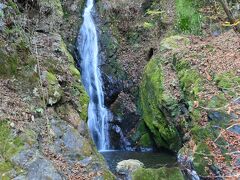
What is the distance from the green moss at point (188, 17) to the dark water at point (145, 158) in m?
6.22

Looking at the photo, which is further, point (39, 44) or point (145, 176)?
point (39, 44)

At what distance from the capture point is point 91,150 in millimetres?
7941

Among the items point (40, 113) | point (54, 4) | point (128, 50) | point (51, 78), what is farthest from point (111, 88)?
point (40, 113)

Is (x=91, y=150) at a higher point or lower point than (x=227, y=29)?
lower

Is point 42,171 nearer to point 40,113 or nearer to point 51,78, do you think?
point 40,113

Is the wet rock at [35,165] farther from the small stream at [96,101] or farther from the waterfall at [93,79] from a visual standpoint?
the waterfall at [93,79]

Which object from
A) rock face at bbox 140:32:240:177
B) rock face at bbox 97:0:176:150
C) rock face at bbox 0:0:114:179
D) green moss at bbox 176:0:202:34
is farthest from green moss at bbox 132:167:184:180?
green moss at bbox 176:0:202:34

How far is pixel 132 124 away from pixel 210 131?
21.0 ft

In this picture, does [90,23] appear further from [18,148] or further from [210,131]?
[18,148]

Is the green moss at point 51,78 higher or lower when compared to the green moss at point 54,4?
lower

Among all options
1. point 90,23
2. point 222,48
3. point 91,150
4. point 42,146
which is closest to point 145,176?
point 91,150

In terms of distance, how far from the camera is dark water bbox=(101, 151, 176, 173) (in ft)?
35.9

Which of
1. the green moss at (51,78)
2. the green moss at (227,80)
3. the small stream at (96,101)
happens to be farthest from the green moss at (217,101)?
the green moss at (51,78)

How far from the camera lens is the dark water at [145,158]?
10938 millimetres
